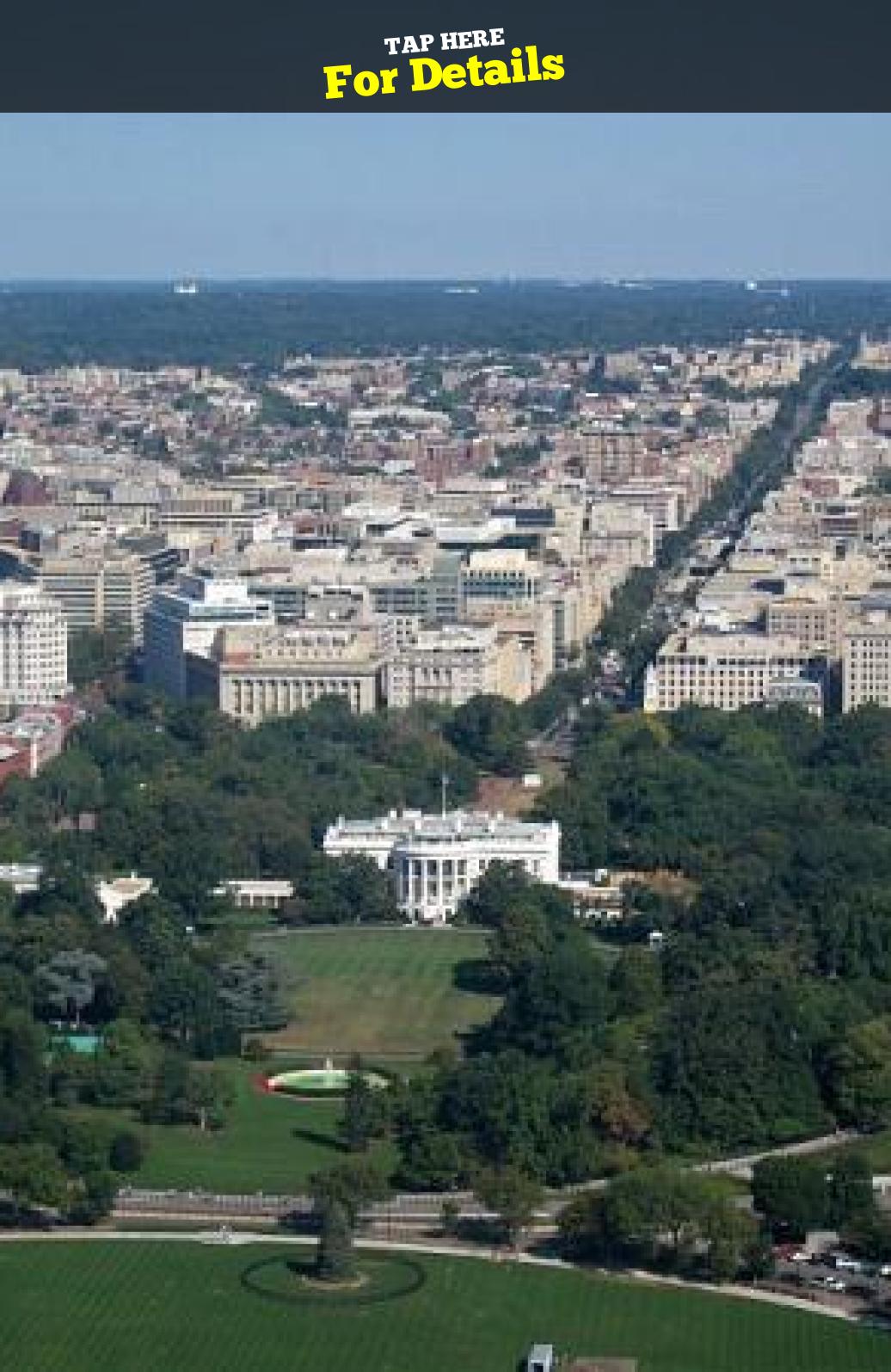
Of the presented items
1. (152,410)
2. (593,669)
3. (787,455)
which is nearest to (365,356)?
(152,410)

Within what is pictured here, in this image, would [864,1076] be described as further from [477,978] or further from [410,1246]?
[477,978]

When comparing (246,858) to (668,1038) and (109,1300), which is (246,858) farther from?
(109,1300)

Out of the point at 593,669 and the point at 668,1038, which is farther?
the point at 593,669

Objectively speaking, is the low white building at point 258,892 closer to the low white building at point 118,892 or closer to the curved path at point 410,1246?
the low white building at point 118,892

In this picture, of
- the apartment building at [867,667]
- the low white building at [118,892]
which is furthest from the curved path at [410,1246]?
the apartment building at [867,667]

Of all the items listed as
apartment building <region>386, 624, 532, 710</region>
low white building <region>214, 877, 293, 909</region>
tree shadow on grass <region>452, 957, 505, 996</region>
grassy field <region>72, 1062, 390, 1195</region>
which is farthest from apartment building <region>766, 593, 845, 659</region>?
grassy field <region>72, 1062, 390, 1195</region>

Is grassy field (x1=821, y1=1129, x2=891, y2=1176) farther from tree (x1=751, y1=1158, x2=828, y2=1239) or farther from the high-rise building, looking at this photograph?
the high-rise building
